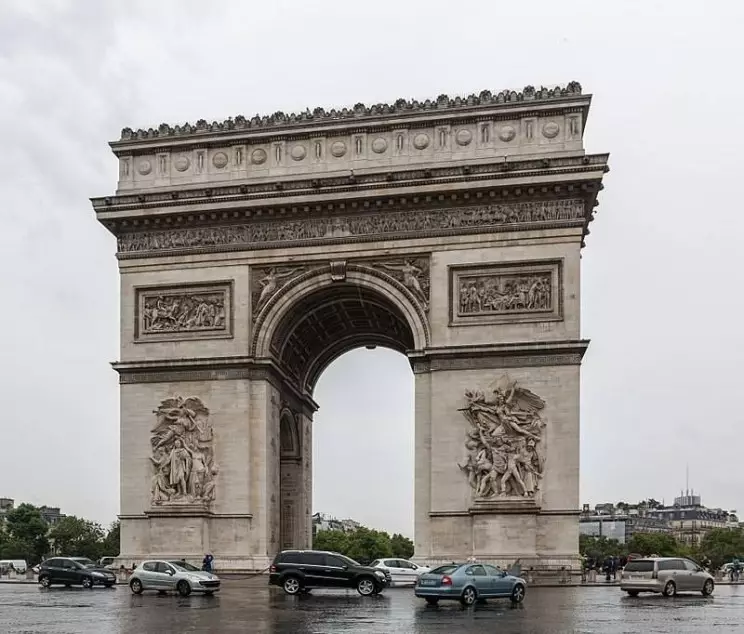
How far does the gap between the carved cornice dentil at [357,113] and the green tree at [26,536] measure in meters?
61.2

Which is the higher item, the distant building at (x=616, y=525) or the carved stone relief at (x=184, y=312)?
the carved stone relief at (x=184, y=312)

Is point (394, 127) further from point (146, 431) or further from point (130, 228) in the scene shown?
point (146, 431)

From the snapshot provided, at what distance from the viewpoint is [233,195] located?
39719 mm

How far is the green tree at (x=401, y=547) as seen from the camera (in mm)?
148625

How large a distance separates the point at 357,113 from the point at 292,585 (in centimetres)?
1696

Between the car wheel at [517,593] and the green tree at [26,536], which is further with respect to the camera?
the green tree at [26,536]

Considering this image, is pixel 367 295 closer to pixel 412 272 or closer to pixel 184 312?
pixel 412 272

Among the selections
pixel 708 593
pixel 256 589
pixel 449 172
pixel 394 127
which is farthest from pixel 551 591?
pixel 394 127

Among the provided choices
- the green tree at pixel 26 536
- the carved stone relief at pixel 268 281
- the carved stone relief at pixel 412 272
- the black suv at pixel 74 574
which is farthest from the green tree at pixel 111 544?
the carved stone relief at pixel 412 272

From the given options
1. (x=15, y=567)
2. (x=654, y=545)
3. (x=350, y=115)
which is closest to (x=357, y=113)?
(x=350, y=115)

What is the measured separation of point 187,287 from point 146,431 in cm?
535

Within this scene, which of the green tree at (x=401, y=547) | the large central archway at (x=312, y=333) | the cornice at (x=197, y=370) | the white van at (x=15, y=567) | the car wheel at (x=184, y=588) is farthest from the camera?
the green tree at (x=401, y=547)

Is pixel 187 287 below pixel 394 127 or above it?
below

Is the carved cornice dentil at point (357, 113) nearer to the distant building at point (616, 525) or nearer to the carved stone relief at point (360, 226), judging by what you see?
the carved stone relief at point (360, 226)
